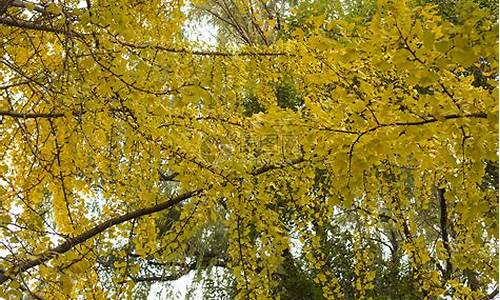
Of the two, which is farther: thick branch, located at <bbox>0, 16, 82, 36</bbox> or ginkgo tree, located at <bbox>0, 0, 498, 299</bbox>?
thick branch, located at <bbox>0, 16, 82, 36</bbox>

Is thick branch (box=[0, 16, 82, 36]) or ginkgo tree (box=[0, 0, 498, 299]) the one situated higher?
thick branch (box=[0, 16, 82, 36])

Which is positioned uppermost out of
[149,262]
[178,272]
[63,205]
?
[149,262]

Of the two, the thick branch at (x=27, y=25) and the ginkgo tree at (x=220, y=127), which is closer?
the ginkgo tree at (x=220, y=127)

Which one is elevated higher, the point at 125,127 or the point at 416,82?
the point at 125,127

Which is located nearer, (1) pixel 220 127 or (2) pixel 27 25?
(2) pixel 27 25

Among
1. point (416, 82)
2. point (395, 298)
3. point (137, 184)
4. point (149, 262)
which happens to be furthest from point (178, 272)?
point (416, 82)

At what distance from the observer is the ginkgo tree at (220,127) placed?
1.56m

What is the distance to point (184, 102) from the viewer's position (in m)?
2.05

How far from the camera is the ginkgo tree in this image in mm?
1562

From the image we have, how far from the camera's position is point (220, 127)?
9.54 feet

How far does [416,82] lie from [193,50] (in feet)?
4.87

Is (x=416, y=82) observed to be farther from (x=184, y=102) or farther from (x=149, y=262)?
(x=149, y=262)

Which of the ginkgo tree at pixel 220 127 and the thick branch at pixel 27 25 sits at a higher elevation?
the thick branch at pixel 27 25

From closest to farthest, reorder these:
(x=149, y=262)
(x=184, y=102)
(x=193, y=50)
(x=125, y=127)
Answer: (x=184, y=102) → (x=125, y=127) → (x=193, y=50) → (x=149, y=262)
